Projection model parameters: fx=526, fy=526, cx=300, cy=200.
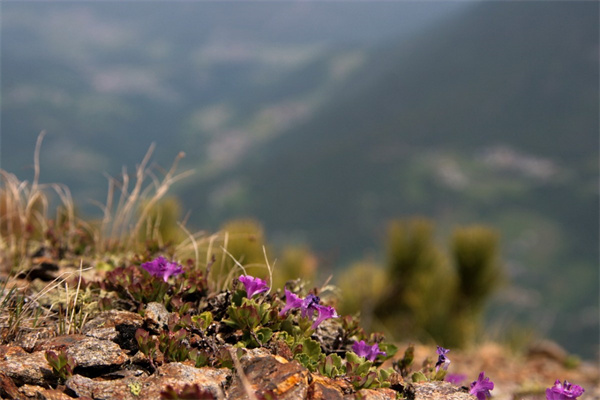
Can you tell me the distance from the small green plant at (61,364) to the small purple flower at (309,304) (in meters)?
0.94

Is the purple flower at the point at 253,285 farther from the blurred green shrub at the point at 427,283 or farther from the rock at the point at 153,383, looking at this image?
the blurred green shrub at the point at 427,283

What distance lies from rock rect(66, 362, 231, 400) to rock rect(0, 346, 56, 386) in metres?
0.15

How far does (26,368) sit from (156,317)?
53 cm

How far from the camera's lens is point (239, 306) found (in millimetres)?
2381

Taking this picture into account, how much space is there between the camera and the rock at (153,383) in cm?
191

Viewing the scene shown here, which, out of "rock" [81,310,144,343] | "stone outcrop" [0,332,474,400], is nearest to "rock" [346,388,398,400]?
"stone outcrop" [0,332,474,400]

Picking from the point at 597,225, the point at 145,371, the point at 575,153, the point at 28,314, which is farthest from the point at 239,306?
the point at 575,153

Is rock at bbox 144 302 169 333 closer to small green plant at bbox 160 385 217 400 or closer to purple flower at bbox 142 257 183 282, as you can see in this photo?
purple flower at bbox 142 257 183 282

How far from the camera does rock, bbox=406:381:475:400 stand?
2.07 meters

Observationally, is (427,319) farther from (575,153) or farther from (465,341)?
(575,153)

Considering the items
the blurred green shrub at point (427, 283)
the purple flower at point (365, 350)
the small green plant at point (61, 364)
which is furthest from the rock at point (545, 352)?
the small green plant at point (61, 364)

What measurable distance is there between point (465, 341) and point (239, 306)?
6904 millimetres

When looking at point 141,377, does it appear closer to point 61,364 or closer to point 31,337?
point 61,364

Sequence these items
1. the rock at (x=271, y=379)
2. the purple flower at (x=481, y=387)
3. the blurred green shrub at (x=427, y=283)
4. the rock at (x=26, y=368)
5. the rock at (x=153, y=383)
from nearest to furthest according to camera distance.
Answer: the rock at (x=271, y=379) → the rock at (x=153, y=383) → the rock at (x=26, y=368) → the purple flower at (x=481, y=387) → the blurred green shrub at (x=427, y=283)
